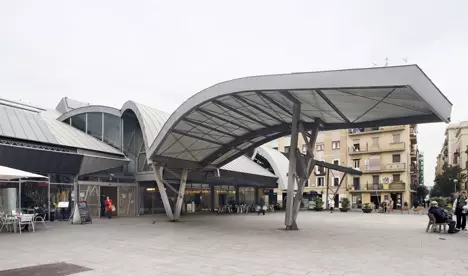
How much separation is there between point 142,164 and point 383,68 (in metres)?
20.1

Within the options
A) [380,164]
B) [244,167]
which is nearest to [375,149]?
[380,164]

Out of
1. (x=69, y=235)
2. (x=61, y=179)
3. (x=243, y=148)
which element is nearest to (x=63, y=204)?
(x=61, y=179)

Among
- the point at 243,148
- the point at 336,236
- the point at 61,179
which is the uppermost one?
the point at 243,148

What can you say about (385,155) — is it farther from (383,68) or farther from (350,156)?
(383,68)

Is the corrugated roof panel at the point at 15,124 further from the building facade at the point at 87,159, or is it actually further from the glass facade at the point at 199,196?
the glass facade at the point at 199,196

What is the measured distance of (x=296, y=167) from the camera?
17719 millimetres

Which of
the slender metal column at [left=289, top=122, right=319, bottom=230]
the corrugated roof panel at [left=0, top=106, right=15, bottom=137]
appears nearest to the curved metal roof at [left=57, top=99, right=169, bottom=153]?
the corrugated roof panel at [left=0, top=106, right=15, bottom=137]

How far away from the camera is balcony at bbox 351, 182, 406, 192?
56.9m

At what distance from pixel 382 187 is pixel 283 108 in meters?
45.7

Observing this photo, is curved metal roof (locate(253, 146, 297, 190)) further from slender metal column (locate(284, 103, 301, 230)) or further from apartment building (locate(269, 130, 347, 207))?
slender metal column (locate(284, 103, 301, 230))

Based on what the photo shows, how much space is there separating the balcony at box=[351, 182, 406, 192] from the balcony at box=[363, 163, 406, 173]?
1948mm

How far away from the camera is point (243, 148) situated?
25.5 meters

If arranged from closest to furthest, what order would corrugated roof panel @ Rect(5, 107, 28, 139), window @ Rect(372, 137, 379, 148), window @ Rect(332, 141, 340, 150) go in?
corrugated roof panel @ Rect(5, 107, 28, 139)
window @ Rect(372, 137, 379, 148)
window @ Rect(332, 141, 340, 150)

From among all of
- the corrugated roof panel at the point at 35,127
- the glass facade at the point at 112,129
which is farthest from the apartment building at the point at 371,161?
the corrugated roof panel at the point at 35,127
